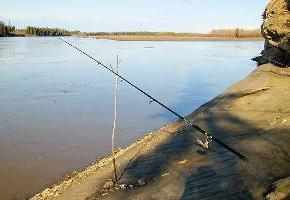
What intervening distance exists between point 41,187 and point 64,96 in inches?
625

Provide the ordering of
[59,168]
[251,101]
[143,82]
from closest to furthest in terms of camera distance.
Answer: [59,168]
[251,101]
[143,82]

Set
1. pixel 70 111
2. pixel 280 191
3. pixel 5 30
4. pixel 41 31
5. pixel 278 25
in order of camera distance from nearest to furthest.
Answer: pixel 280 191
pixel 278 25
pixel 70 111
pixel 5 30
pixel 41 31

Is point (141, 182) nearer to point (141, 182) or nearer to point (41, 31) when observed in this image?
point (141, 182)

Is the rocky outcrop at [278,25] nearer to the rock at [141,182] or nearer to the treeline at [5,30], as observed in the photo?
the rock at [141,182]

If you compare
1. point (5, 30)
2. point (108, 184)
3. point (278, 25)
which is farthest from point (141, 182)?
point (5, 30)

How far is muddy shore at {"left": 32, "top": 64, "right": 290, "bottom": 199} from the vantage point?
8367 millimetres

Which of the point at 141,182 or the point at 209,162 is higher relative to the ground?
the point at 209,162

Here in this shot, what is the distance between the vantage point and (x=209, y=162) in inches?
395

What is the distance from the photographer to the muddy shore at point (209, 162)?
27.5 feet

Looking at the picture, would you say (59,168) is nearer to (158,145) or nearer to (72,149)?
(72,149)

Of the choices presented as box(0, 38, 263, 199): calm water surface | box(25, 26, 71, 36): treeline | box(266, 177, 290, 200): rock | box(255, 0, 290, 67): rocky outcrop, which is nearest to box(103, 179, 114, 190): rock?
box(0, 38, 263, 199): calm water surface

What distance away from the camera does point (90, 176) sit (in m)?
11.9

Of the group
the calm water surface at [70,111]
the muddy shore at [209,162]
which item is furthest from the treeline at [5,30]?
the muddy shore at [209,162]

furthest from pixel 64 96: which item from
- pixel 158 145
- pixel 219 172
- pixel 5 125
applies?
pixel 219 172
